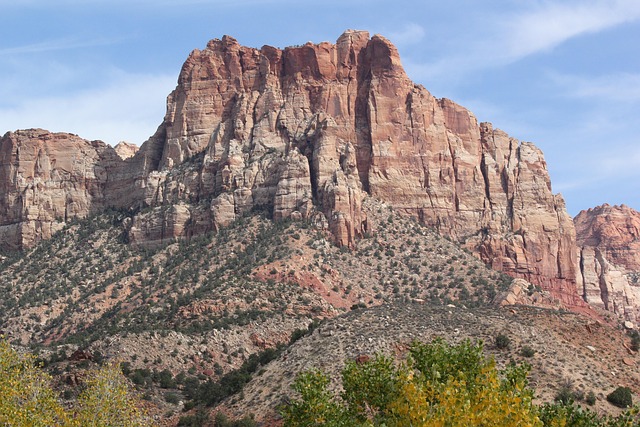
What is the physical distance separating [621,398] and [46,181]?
340 ft

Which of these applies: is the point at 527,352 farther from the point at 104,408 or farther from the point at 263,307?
the point at 263,307

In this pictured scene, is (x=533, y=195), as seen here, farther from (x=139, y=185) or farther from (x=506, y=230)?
(x=139, y=185)

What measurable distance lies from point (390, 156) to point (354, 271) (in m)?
23.2

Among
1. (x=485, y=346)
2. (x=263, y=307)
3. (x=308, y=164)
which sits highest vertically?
(x=308, y=164)

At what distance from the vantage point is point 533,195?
14100 cm

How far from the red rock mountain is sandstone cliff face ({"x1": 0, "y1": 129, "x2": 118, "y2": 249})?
204 mm

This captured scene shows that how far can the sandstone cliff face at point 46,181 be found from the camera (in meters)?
140

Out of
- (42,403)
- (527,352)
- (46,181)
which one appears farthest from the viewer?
(46,181)

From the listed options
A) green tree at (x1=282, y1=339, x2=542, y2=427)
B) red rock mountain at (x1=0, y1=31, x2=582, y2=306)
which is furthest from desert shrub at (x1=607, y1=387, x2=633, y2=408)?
red rock mountain at (x1=0, y1=31, x2=582, y2=306)

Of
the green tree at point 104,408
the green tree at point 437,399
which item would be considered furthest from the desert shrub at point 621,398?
the green tree at point 104,408

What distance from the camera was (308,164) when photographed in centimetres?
12312

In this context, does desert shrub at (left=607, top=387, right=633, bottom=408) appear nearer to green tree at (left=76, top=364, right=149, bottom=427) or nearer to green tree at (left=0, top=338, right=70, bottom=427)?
green tree at (left=76, top=364, right=149, bottom=427)

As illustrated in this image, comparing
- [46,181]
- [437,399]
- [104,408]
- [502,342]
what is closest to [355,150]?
[46,181]

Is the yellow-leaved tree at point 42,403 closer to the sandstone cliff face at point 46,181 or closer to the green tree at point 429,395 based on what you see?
the green tree at point 429,395
